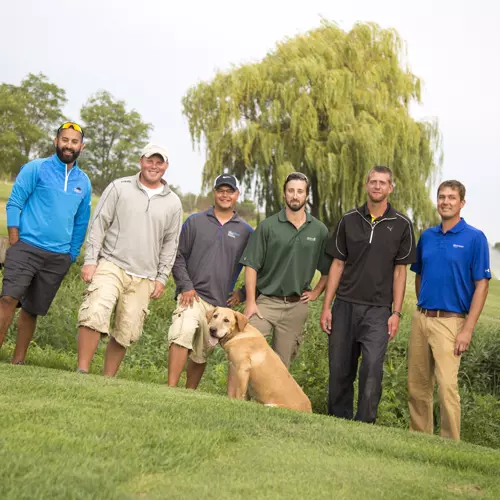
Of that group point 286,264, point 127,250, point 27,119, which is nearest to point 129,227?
point 127,250

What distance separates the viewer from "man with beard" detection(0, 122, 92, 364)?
6551 mm

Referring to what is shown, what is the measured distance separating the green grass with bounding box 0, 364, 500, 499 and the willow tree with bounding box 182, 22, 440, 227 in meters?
18.1

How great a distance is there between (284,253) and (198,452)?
9.33 feet

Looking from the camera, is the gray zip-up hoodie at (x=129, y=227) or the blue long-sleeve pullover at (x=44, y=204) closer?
the gray zip-up hoodie at (x=129, y=227)

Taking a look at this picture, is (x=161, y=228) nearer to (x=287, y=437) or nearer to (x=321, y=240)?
(x=321, y=240)

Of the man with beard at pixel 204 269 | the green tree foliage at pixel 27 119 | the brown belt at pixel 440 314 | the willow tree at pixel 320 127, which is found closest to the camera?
the brown belt at pixel 440 314

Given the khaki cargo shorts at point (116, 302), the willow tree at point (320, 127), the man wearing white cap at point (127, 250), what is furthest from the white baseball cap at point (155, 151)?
the willow tree at point (320, 127)

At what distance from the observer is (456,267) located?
6137 millimetres

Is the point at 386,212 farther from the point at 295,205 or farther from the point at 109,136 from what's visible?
the point at 109,136

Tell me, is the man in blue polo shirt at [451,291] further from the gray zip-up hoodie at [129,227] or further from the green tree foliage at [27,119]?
the green tree foliage at [27,119]

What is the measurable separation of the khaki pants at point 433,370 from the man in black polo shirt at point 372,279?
0.28 m

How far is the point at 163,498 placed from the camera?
10.7 ft

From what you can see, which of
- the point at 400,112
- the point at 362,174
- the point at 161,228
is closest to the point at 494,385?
the point at 161,228

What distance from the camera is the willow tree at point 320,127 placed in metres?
23.2
